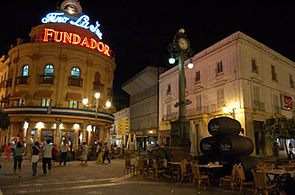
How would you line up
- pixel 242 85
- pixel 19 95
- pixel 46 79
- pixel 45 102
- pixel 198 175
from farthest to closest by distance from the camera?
pixel 46 79, pixel 45 102, pixel 19 95, pixel 242 85, pixel 198 175

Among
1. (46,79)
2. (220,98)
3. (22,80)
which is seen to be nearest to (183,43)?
(220,98)

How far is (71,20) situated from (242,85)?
22190 millimetres

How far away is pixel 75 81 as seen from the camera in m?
27.0

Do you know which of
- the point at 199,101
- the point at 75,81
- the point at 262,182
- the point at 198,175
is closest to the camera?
the point at 262,182

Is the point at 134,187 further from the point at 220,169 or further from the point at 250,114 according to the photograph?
the point at 250,114

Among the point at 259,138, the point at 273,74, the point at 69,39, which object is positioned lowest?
the point at 259,138

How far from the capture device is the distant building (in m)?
40.4

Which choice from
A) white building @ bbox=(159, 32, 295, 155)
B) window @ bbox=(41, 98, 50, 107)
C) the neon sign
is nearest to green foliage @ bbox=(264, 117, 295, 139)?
white building @ bbox=(159, 32, 295, 155)

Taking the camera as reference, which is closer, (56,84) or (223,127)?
(223,127)

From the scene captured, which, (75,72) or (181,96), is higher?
(75,72)

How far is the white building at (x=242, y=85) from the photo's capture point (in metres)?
22.9

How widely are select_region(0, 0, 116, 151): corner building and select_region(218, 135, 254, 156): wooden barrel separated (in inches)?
639

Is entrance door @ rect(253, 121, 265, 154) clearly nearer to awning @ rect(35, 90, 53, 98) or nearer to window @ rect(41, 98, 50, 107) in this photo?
awning @ rect(35, 90, 53, 98)

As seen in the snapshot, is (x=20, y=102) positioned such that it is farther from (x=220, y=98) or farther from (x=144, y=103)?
(x=144, y=103)
